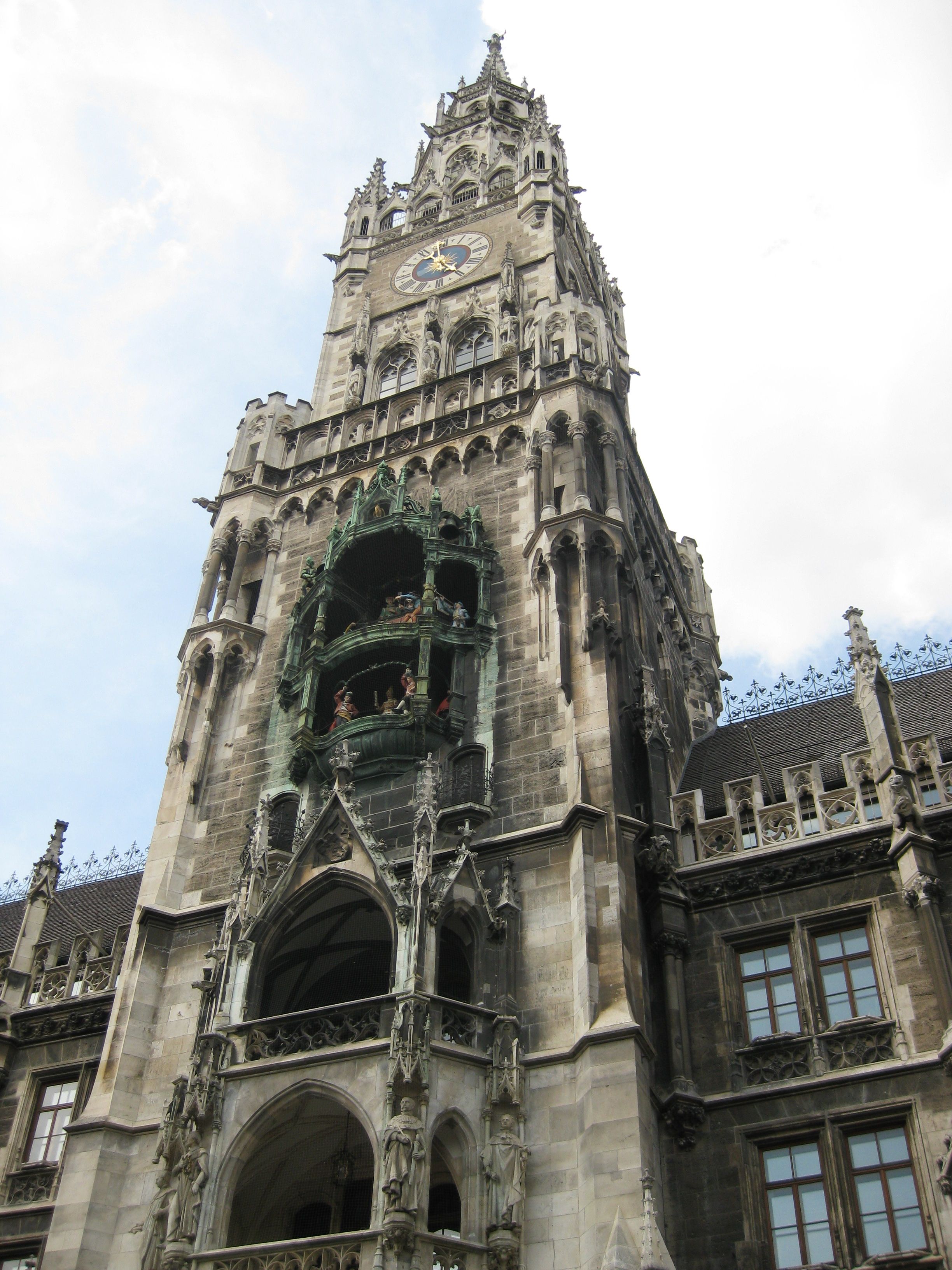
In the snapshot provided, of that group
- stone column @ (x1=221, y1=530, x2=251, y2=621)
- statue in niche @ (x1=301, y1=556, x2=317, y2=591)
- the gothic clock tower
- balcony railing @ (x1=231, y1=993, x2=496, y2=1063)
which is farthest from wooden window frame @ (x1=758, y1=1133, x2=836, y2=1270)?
stone column @ (x1=221, y1=530, x2=251, y2=621)

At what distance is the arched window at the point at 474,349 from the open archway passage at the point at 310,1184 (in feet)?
63.6

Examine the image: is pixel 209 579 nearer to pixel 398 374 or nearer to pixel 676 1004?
pixel 398 374

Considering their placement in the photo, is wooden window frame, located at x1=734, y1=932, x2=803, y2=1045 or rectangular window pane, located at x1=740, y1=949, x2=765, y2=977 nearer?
wooden window frame, located at x1=734, y1=932, x2=803, y2=1045

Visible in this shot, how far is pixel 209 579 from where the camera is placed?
27625 mm

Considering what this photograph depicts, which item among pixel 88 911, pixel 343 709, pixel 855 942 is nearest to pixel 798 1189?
pixel 855 942

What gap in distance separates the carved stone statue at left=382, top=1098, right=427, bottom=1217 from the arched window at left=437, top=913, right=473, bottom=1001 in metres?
3.27

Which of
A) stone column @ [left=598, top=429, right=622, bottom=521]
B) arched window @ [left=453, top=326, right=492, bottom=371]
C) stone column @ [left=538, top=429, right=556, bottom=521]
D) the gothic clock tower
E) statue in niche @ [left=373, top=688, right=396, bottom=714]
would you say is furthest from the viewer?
arched window @ [left=453, top=326, right=492, bottom=371]

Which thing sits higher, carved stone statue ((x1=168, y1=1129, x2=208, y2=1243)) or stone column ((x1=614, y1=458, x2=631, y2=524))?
stone column ((x1=614, y1=458, x2=631, y2=524))

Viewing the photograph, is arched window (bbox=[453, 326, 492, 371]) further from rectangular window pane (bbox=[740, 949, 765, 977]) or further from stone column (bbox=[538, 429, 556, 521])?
rectangular window pane (bbox=[740, 949, 765, 977])

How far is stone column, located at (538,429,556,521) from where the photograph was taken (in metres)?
24.1

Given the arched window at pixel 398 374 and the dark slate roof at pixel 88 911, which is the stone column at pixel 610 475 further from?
the dark slate roof at pixel 88 911

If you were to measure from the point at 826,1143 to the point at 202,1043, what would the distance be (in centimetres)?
816

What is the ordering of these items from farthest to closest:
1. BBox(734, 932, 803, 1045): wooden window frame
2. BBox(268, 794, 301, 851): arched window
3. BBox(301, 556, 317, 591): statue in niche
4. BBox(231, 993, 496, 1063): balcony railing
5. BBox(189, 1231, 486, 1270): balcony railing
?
BBox(301, 556, 317, 591): statue in niche
BBox(268, 794, 301, 851): arched window
BBox(734, 932, 803, 1045): wooden window frame
BBox(231, 993, 496, 1063): balcony railing
BBox(189, 1231, 486, 1270): balcony railing

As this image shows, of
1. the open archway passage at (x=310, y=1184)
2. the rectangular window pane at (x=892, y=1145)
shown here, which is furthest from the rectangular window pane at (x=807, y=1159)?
the open archway passage at (x=310, y=1184)
